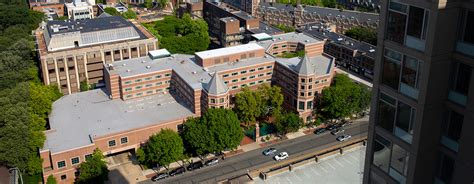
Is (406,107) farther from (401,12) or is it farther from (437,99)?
(401,12)

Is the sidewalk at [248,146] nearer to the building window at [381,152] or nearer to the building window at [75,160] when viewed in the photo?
the building window at [75,160]

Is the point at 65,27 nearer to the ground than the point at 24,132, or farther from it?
farther from it

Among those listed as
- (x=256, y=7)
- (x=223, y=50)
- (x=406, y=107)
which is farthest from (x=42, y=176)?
(x=256, y=7)

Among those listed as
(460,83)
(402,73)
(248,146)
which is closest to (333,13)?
(248,146)

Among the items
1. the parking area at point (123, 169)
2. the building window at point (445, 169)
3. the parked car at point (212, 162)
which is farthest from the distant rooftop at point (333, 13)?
the building window at point (445, 169)

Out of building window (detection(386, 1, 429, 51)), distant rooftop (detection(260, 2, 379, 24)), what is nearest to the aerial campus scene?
distant rooftop (detection(260, 2, 379, 24))

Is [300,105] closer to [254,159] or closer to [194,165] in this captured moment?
[254,159]

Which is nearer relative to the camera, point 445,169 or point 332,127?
point 445,169
